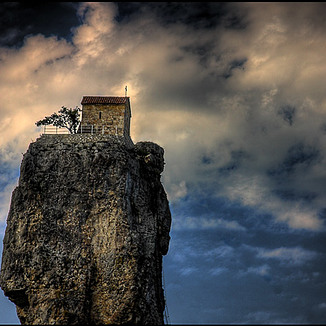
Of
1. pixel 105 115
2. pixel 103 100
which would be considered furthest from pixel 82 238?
pixel 103 100

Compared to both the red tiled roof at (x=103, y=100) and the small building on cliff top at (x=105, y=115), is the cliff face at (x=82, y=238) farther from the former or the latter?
the red tiled roof at (x=103, y=100)

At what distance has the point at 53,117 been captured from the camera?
51.8 meters

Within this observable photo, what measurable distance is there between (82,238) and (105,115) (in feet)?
47.7

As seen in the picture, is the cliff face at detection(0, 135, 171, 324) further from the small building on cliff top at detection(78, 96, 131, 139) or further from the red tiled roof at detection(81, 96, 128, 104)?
the red tiled roof at detection(81, 96, 128, 104)

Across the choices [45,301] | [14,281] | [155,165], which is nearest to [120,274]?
[45,301]

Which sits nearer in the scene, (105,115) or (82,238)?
(82,238)

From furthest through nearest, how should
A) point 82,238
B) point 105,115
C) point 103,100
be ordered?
point 103,100, point 105,115, point 82,238

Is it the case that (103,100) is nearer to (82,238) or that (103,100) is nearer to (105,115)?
(105,115)

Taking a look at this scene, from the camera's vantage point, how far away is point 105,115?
51.2m

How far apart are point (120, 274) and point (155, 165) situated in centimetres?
1315

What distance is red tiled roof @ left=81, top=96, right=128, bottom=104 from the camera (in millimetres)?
51688

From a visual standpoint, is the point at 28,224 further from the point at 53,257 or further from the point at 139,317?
the point at 139,317

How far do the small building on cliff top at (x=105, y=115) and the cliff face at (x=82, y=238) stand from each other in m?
3.32

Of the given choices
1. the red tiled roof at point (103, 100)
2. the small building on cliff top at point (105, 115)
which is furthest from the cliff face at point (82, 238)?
the red tiled roof at point (103, 100)
